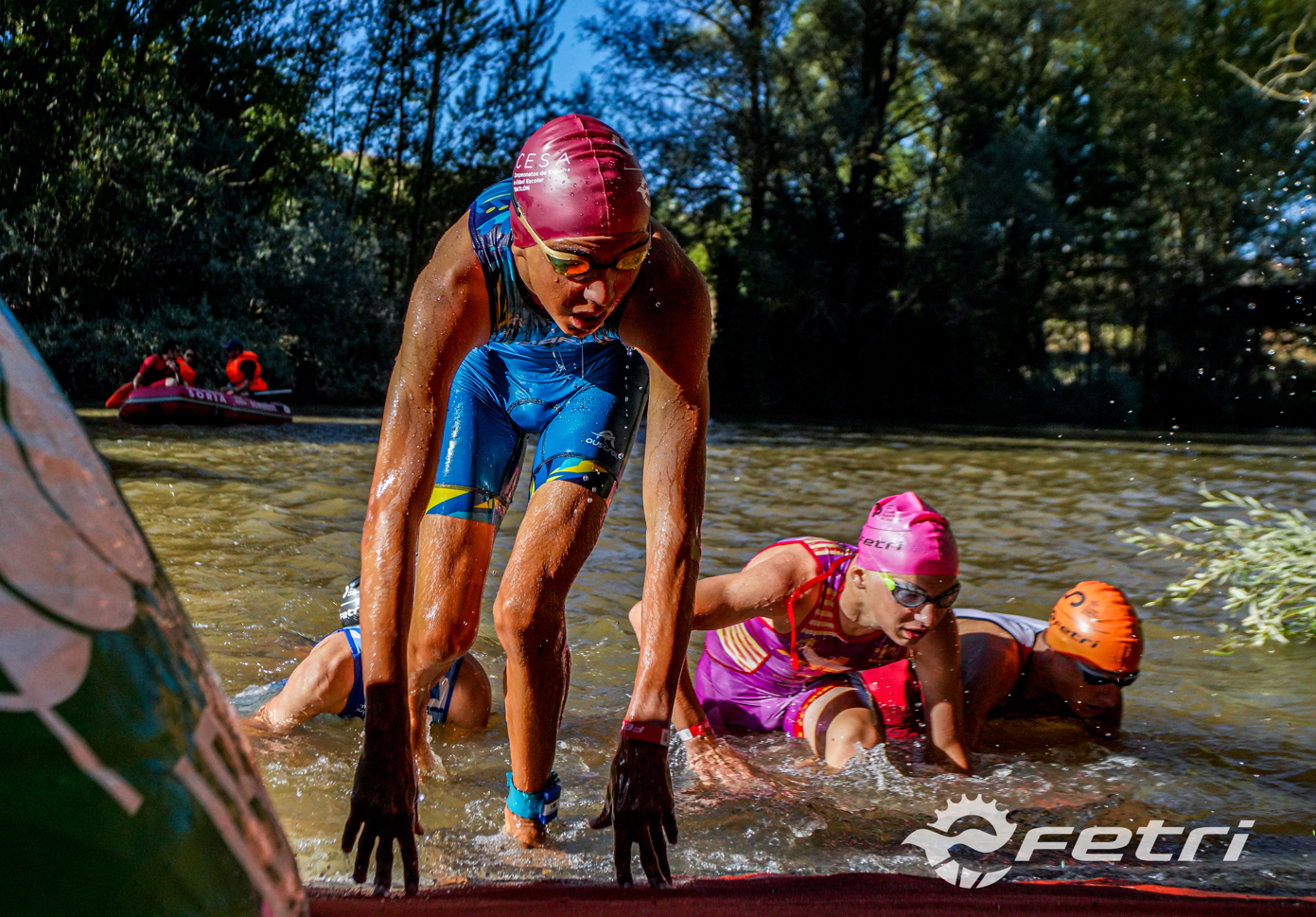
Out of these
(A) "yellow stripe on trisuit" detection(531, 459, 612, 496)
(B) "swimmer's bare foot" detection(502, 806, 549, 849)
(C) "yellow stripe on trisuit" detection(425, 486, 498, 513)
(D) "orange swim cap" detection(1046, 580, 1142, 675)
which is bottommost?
(B) "swimmer's bare foot" detection(502, 806, 549, 849)

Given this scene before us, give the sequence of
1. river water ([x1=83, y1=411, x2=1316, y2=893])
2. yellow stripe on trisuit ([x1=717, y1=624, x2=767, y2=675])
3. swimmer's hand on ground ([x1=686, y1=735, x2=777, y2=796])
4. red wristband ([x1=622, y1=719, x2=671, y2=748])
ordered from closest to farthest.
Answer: red wristband ([x1=622, y1=719, x2=671, y2=748])
river water ([x1=83, y1=411, x2=1316, y2=893])
swimmer's hand on ground ([x1=686, y1=735, x2=777, y2=796])
yellow stripe on trisuit ([x1=717, y1=624, x2=767, y2=675])

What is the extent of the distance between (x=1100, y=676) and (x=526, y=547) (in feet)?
9.34

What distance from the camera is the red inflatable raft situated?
16.5 meters

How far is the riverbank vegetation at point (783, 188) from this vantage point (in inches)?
902

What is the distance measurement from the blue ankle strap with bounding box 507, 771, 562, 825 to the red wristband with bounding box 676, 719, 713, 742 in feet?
3.85

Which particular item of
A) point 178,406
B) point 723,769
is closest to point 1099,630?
point 723,769

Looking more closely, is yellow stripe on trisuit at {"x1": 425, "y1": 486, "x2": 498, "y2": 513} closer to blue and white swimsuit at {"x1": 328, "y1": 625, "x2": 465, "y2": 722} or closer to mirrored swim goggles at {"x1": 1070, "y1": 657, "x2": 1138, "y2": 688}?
blue and white swimsuit at {"x1": 328, "y1": 625, "x2": 465, "y2": 722}

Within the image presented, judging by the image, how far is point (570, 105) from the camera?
105 feet

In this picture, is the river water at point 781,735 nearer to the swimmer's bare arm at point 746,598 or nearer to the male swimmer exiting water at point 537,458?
the swimmer's bare arm at point 746,598

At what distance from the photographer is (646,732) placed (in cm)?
250

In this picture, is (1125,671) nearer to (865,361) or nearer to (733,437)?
(733,437)

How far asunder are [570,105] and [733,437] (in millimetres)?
15788

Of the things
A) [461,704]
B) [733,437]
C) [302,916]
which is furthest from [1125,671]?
[733,437]

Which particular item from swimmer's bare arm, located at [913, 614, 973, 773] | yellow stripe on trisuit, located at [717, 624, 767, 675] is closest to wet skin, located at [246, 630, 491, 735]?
yellow stripe on trisuit, located at [717, 624, 767, 675]
